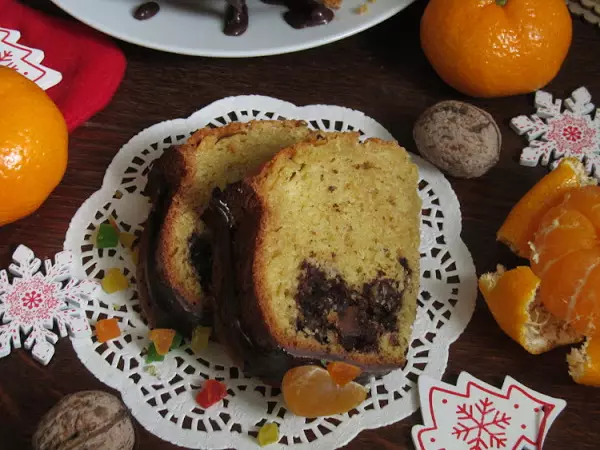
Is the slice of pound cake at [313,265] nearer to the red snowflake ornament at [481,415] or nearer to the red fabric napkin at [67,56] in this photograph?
the red snowflake ornament at [481,415]

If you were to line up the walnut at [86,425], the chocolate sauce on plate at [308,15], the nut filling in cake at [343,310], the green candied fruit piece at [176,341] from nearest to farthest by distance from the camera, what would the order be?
the walnut at [86,425] → the nut filling in cake at [343,310] → the green candied fruit piece at [176,341] → the chocolate sauce on plate at [308,15]

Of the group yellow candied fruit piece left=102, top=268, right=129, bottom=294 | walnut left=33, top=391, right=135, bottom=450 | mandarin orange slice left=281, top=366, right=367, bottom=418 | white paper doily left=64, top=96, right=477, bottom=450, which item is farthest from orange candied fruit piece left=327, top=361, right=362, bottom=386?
yellow candied fruit piece left=102, top=268, right=129, bottom=294

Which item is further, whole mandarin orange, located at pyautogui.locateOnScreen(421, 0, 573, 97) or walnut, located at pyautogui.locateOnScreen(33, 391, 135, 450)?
whole mandarin orange, located at pyautogui.locateOnScreen(421, 0, 573, 97)

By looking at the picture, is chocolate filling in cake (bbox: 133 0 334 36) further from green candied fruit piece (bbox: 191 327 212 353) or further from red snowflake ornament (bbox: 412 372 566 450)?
red snowflake ornament (bbox: 412 372 566 450)

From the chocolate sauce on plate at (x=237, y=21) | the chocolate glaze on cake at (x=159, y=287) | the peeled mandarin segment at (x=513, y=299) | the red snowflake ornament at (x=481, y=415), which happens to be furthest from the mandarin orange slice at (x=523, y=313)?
the chocolate sauce on plate at (x=237, y=21)

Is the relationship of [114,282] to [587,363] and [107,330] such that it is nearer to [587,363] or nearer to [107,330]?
[107,330]

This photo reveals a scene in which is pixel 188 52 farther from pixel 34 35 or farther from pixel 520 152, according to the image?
pixel 520 152
